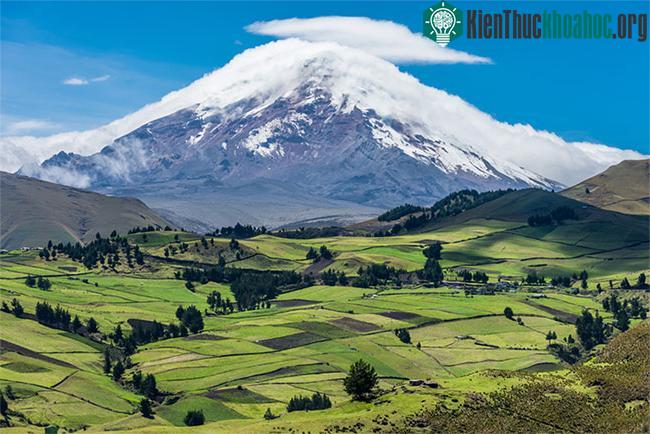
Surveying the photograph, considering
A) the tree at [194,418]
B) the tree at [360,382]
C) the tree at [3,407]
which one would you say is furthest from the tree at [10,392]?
the tree at [360,382]

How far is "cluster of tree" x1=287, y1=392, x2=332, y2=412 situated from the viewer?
170750mm

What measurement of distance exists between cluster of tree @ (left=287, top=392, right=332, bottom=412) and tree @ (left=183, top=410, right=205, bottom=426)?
14312 mm

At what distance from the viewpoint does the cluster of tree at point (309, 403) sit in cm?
17075

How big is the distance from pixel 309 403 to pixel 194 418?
18.9m

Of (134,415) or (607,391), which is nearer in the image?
(607,391)

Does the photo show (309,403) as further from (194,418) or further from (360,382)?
(360,382)

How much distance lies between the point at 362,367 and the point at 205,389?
74.5m

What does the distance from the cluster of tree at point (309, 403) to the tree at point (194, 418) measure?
14.3m

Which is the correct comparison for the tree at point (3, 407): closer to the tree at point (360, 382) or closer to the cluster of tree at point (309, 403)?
the cluster of tree at point (309, 403)

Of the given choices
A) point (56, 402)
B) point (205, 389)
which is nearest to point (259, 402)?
point (205, 389)

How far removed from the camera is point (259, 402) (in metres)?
187

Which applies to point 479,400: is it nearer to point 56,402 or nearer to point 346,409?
point 346,409

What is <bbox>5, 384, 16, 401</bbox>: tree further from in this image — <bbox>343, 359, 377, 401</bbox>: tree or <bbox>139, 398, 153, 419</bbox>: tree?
<bbox>343, 359, 377, 401</bbox>: tree

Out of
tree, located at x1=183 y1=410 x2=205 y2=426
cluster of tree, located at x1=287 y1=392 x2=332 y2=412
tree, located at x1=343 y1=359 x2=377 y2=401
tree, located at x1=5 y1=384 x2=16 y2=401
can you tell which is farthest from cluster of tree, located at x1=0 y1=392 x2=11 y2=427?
tree, located at x1=343 y1=359 x2=377 y2=401
